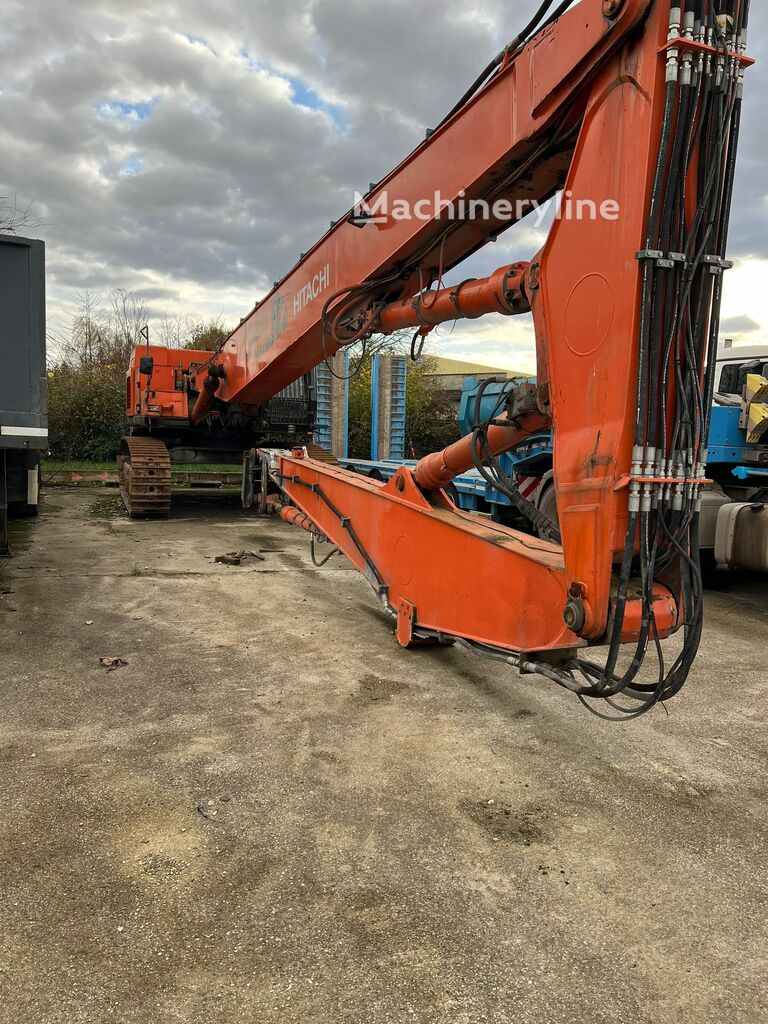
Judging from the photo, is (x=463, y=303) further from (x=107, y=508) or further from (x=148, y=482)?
(x=107, y=508)

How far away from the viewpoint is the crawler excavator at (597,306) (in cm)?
251

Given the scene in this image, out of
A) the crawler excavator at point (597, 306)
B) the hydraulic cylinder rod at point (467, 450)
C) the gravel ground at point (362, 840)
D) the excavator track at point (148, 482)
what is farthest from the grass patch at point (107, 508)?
the crawler excavator at point (597, 306)

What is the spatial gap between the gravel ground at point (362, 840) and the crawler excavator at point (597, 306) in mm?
493

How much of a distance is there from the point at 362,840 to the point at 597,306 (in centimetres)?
226

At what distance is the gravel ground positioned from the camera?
6.48 feet

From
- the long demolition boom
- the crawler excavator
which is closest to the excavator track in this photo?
the crawler excavator

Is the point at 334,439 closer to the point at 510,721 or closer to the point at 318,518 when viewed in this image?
the point at 318,518

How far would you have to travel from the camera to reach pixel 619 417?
Result: 259 centimetres

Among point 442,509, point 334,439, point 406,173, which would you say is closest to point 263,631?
point 442,509

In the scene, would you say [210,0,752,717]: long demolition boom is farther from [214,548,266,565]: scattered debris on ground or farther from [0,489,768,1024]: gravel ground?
[214,548,266,565]: scattered debris on ground

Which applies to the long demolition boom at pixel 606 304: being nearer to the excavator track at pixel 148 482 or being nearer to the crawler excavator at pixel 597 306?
the crawler excavator at pixel 597 306

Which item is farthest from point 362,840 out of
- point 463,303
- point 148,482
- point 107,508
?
point 107,508

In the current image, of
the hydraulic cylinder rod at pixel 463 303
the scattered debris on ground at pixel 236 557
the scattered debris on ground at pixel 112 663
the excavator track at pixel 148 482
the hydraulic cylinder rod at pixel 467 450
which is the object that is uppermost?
the hydraulic cylinder rod at pixel 463 303

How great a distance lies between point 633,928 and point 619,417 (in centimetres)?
174
